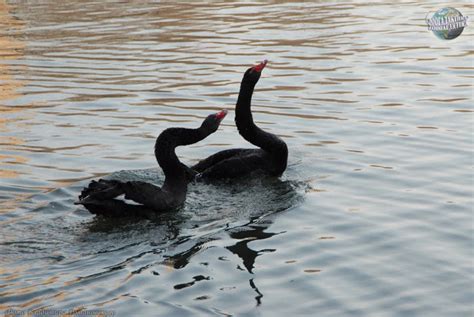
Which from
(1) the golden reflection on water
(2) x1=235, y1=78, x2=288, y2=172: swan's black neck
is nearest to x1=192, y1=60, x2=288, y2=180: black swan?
(2) x1=235, y1=78, x2=288, y2=172: swan's black neck

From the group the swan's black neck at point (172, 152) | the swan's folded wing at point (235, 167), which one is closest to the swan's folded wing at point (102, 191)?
the swan's black neck at point (172, 152)

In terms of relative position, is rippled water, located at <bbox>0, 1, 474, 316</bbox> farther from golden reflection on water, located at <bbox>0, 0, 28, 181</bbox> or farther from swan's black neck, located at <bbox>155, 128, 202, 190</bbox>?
swan's black neck, located at <bbox>155, 128, 202, 190</bbox>

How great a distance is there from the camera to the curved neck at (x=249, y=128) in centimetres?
1251

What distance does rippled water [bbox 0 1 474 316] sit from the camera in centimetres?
877

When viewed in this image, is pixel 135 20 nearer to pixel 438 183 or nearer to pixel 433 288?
pixel 438 183

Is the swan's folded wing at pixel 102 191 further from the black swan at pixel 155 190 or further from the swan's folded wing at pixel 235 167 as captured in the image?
the swan's folded wing at pixel 235 167

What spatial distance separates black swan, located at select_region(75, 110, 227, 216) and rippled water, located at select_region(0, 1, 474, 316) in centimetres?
18

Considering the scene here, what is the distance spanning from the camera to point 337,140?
13664 millimetres

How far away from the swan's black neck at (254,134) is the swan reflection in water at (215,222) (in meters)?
0.34

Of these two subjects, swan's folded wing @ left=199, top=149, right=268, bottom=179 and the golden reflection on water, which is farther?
the golden reflection on water

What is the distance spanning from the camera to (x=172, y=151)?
1117cm

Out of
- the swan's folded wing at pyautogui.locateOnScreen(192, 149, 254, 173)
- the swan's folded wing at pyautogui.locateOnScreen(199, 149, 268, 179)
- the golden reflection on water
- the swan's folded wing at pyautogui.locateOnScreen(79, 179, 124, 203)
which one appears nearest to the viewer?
the swan's folded wing at pyautogui.locateOnScreen(79, 179, 124, 203)

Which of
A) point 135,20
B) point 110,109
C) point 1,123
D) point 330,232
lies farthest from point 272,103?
point 135,20

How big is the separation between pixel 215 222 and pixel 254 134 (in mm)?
2403
